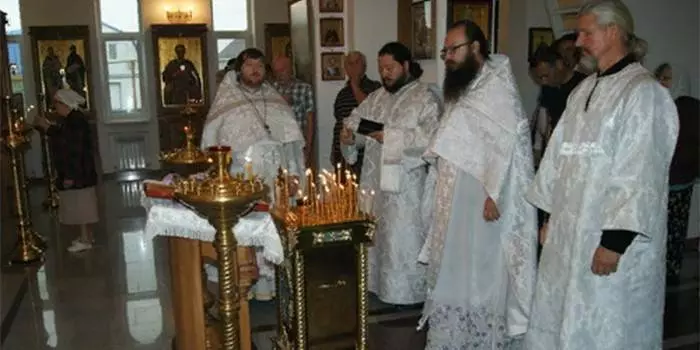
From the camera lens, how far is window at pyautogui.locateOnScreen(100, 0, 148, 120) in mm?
10430

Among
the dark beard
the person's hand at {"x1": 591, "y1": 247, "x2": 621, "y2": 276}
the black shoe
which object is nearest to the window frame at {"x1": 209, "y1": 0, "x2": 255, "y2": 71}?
the dark beard

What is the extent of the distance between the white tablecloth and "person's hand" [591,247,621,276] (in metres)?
1.22

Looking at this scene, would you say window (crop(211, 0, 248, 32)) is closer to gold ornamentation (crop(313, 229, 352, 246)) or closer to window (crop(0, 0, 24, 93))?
window (crop(0, 0, 24, 93))

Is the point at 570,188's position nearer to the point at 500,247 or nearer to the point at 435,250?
the point at 500,247

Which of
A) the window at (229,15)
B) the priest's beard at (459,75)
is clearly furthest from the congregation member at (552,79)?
the window at (229,15)

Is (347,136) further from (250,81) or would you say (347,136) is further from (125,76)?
(125,76)

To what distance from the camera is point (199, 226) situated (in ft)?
8.82

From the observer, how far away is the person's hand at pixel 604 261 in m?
2.32

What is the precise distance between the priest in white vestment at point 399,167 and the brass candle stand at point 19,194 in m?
3.11

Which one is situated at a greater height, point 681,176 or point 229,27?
point 229,27

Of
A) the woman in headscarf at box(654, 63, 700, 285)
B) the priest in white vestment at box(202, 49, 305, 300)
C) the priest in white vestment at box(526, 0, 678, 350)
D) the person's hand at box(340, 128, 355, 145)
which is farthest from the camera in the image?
the woman in headscarf at box(654, 63, 700, 285)

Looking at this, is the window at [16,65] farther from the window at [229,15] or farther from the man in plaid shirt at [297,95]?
the man in plaid shirt at [297,95]

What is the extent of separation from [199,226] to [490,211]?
134 centimetres

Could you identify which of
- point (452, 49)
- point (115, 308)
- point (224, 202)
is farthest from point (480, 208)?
point (115, 308)
